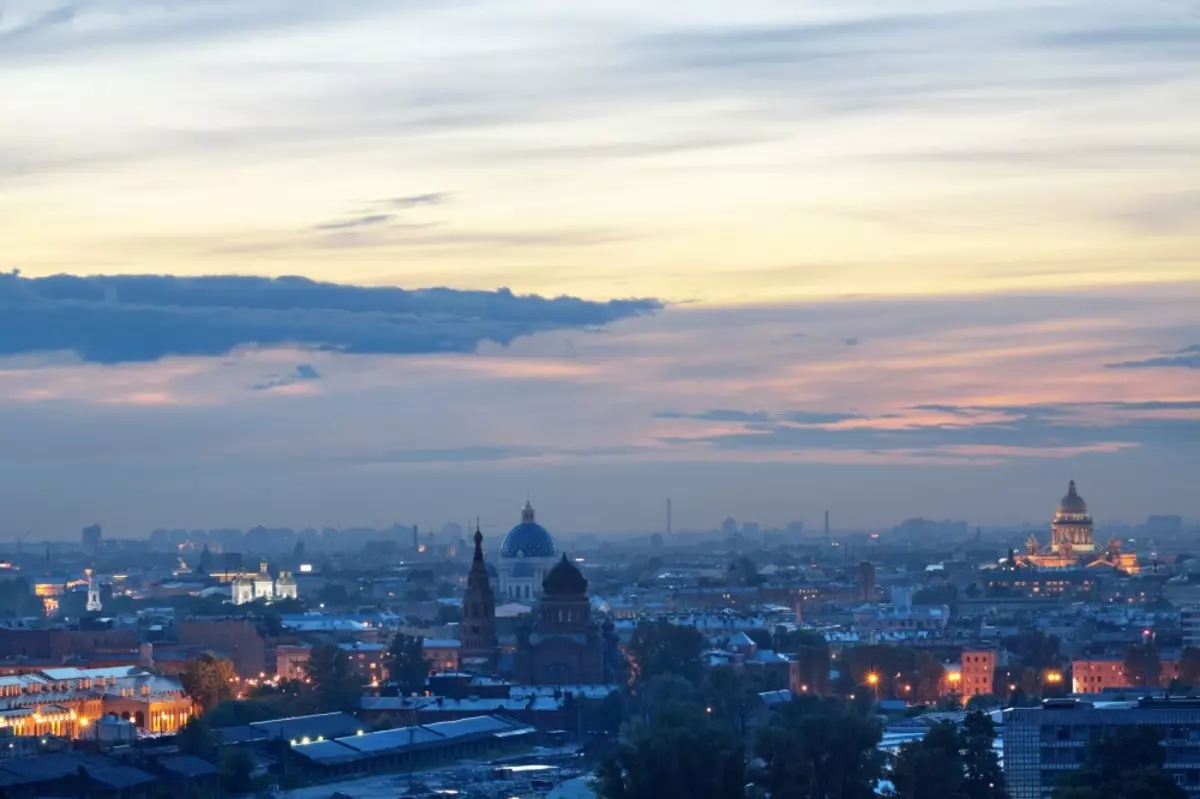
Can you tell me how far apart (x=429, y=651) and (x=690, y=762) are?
284ft

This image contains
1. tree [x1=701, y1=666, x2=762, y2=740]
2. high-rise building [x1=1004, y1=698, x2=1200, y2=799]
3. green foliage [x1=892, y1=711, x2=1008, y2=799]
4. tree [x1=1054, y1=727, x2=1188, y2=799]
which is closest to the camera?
tree [x1=1054, y1=727, x2=1188, y2=799]

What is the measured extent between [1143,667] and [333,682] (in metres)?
45.4

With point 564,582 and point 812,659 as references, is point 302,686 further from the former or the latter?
point 812,659

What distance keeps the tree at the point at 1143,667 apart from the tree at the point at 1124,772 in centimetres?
7713

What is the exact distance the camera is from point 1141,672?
159375mm

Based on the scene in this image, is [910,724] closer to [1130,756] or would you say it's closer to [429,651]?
[1130,756]

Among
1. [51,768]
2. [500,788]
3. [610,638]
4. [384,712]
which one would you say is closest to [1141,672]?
[610,638]

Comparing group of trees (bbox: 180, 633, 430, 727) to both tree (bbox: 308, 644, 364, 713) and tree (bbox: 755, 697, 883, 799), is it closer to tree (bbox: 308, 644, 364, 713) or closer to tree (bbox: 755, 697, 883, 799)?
tree (bbox: 308, 644, 364, 713)

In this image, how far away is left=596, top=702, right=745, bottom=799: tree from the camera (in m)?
81.1

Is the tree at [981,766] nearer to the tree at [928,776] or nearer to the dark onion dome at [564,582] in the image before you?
the tree at [928,776]

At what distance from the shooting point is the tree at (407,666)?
A: 14275cm

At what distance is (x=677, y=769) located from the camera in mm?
81500

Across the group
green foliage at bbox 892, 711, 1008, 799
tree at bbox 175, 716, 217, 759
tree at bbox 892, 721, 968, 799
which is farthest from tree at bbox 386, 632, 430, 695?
tree at bbox 892, 721, 968, 799

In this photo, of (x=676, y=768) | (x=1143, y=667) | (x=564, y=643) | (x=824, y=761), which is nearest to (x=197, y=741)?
(x=676, y=768)
